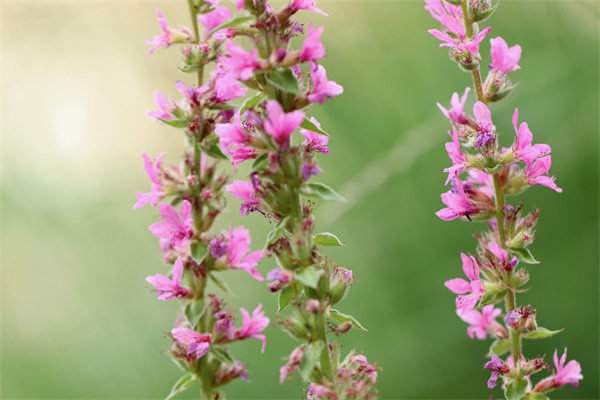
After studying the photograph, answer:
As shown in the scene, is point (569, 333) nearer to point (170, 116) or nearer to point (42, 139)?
point (170, 116)

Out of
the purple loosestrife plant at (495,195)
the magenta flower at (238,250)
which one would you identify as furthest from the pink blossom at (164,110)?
the purple loosestrife plant at (495,195)

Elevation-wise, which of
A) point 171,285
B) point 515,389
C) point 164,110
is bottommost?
point 515,389

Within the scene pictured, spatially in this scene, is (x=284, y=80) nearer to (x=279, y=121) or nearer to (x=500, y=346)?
(x=279, y=121)

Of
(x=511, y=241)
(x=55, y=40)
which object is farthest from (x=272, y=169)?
(x=55, y=40)

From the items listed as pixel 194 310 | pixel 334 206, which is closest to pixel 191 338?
pixel 194 310

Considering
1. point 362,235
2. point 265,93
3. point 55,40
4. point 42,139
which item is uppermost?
point 55,40

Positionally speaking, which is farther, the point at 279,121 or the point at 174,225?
the point at 174,225
